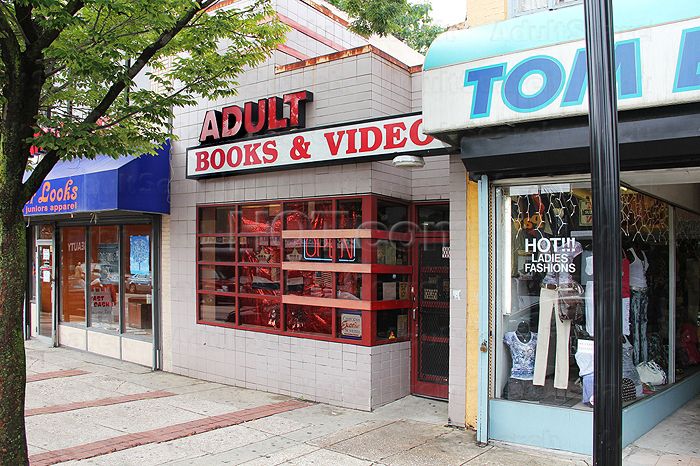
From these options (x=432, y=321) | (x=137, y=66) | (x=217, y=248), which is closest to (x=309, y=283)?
(x=432, y=321)

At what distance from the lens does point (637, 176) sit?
574cm

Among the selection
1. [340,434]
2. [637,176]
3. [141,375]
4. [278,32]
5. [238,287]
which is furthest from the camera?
[141,375]

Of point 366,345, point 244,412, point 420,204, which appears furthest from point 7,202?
point 420,204

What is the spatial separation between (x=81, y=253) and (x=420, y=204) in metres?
7.58

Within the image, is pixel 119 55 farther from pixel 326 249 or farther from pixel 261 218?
pixel 326 249

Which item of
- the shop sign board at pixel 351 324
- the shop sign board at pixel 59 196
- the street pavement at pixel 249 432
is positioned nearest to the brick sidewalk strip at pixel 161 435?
the street pavement at pixel 249 432

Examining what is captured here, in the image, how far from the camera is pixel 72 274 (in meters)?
12.2

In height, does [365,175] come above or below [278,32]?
below

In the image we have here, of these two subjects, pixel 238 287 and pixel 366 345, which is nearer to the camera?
pixel 366 345

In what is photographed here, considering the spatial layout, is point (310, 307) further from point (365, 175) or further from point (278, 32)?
point (278, 32)

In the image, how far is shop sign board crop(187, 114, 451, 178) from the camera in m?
6.91

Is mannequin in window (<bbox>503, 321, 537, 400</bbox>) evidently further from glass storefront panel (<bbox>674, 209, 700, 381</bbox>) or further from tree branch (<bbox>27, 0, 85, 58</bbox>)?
tree branch (<bbox>27, 0, 85, 58</bbox>)

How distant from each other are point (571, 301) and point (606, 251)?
3527 millimetres

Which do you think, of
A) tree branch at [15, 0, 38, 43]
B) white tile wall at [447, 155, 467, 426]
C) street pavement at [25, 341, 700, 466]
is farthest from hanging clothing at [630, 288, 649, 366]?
tree branch at [15, 0, 38, 43]
